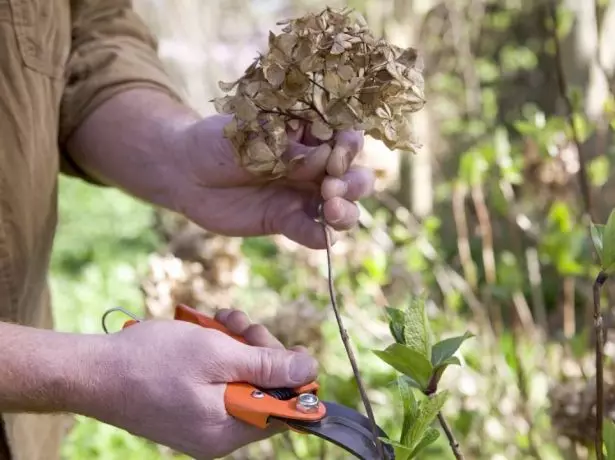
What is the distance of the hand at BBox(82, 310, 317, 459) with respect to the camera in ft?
2.69

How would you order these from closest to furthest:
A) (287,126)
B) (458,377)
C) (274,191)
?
(287,126), (274,191), (458,377)

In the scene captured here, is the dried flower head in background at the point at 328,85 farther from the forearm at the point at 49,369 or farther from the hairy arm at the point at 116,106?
the hairy arm at the point at 116,106

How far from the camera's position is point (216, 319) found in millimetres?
968

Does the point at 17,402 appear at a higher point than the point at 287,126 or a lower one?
lower

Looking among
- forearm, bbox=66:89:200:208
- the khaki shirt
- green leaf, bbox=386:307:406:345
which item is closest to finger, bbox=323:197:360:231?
green leaf, bbox=386:307:406:345

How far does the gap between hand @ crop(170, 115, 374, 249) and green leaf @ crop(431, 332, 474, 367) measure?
0.21 metres

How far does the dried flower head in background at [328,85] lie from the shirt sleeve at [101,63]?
517 mm

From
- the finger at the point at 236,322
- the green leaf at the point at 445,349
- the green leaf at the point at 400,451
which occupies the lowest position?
the finger at the point at 236,322

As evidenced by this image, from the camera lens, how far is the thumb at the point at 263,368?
2.72 feet

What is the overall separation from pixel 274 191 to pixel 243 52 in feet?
16.0

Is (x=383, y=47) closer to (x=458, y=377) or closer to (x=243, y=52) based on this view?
(x=458, y=377)

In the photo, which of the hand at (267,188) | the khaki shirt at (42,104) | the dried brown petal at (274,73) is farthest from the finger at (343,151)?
the khaki shirt at (42,104)

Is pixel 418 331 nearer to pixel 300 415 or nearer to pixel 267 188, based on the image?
pixel 300 415

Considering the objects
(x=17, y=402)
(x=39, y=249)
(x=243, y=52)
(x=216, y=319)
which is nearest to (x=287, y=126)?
(x=216, y=319)
